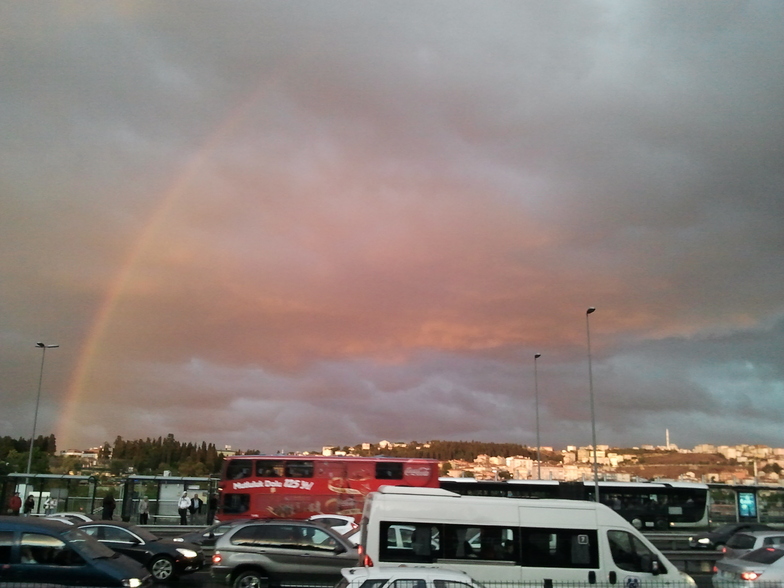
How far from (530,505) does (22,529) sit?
9.42 m

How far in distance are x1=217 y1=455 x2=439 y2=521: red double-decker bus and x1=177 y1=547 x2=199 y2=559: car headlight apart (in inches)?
569

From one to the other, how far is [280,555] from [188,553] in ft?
14.2

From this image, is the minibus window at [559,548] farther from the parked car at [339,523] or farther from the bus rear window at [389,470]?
the bus rear window at [389,470]

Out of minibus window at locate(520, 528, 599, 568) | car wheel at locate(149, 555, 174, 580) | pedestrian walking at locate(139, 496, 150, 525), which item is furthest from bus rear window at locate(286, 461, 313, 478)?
minibus window at locate(520, 528, 599, 568)

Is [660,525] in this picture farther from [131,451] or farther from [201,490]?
[131,451]

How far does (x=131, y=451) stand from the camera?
13575 centimetres

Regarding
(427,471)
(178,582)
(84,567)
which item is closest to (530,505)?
(84,567)

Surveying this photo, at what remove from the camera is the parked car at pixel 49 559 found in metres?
12.1

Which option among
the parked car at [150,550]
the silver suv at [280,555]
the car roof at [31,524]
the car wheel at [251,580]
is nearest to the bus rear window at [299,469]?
the parked car at [150,550]

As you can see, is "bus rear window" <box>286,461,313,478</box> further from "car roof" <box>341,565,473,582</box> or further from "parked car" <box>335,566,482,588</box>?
"parked car" <box>335,566,482,588</box>

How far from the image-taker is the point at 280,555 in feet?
53.8

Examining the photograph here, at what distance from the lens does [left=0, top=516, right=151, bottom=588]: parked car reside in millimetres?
12109

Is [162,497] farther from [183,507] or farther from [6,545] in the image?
[6,545]

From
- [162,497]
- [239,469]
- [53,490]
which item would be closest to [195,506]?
[162,497]
